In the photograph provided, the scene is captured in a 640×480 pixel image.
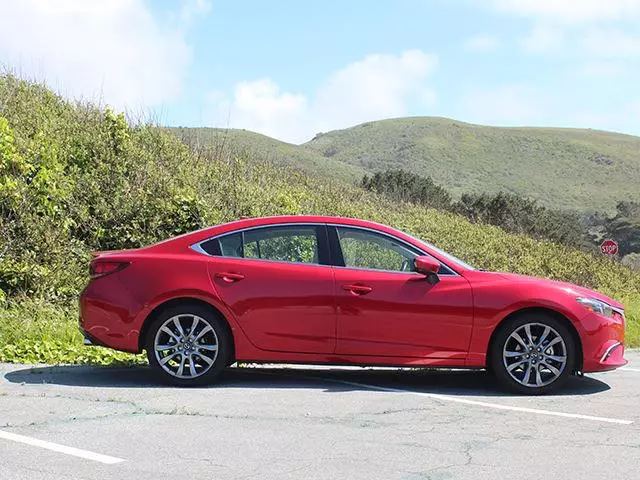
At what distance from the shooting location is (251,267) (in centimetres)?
771

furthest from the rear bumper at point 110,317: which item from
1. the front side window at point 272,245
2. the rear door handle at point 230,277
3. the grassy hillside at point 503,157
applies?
the grassy hillside at point 503,157

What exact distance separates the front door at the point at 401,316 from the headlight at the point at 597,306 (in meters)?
1.07

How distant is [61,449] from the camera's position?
540cm

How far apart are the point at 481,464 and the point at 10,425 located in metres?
3.31

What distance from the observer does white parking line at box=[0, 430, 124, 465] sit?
520 centimetres

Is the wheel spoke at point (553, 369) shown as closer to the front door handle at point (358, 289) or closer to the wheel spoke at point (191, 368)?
the front door handle at point (358, 289)

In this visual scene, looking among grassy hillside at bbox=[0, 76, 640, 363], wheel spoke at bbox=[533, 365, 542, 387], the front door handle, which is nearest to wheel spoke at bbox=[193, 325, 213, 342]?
the front door handle

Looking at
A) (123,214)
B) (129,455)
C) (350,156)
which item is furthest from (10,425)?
(350,156)

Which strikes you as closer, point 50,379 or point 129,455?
point 129,455

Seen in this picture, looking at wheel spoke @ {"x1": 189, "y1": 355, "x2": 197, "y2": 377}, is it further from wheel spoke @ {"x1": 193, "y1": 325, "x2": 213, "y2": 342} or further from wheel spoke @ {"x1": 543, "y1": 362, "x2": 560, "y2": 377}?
wheel spoke @ {"x1": 543, "y1": 362, "x2": 560, "y2": 377}

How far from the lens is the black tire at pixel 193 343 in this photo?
7.62 meters

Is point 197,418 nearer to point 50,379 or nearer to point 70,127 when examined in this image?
point 50,379

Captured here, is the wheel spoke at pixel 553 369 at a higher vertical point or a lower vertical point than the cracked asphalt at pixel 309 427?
higher

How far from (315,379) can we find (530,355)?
2.08m
